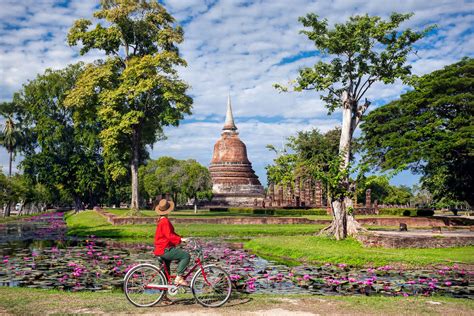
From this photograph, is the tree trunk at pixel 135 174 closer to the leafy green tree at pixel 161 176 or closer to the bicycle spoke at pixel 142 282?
the leafy green tree at pixel 161 176

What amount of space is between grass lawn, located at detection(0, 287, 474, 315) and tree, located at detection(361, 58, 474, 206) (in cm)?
2367

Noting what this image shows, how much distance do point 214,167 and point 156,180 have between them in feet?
78.4

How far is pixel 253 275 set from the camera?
39.8 feet

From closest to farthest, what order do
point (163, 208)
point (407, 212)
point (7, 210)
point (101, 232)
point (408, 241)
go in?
1. point (163, 208)
2. point (408, 241)
3. point (101, 232)
4. point (407, 212)
5. point (7, 210)

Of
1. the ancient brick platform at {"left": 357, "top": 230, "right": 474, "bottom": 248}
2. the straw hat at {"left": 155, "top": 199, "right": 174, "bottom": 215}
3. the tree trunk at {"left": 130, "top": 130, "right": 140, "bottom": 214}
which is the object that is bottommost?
the ancient brick platform at {"left": 357, "top": 230, "right": 474, "bottom": 248}

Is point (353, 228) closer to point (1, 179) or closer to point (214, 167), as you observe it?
point (1, 179)

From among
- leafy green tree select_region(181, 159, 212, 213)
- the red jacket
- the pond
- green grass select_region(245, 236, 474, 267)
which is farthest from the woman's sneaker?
leafy green tree select_region(181, 159, 212, 213)

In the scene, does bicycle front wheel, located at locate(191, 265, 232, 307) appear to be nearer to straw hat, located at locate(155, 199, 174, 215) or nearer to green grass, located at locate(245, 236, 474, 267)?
straw hat, located at locate(155, 199, 174, 215)

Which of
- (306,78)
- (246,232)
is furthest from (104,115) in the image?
(306,78)

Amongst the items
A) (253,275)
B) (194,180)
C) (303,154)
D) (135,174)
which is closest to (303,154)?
(303,154)

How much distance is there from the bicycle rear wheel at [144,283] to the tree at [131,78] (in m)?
24.2

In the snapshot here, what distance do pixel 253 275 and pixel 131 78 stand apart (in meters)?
23.2

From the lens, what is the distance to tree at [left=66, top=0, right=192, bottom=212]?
32.2 meters

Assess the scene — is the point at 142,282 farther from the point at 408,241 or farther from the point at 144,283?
the point at 408,241
